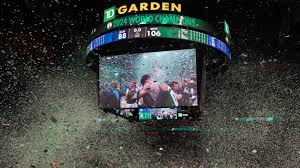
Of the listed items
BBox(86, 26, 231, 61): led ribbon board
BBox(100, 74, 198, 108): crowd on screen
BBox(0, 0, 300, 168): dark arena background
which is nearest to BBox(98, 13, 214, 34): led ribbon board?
BBox(86, 26, 231, 61): led ribbon board

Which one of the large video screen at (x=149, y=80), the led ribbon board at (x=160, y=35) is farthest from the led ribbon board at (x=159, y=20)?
the large video screen at (x=149, y=80)

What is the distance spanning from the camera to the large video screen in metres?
10.7

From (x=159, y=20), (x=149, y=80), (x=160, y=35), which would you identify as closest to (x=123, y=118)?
(x=149, y=80)

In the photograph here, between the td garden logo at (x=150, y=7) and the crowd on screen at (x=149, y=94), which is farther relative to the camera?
the crowd on screen at (x=149, y=94)

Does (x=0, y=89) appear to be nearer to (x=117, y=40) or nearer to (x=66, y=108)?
(x=66, y=108)

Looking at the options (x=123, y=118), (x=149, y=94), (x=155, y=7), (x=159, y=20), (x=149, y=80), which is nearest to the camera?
(x=159, y=20)

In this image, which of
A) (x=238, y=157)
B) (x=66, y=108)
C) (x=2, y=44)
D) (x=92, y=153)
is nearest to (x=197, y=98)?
(x=238, y=157)

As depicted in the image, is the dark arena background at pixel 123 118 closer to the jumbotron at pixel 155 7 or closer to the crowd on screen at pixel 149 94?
the crowd on screen at pixel 149 94

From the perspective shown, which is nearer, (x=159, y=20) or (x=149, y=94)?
(x=159, y=20)

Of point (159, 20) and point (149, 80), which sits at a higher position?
point (159, 20)

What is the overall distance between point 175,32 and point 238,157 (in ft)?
29.9

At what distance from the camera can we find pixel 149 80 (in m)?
11.1

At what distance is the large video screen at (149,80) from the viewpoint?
10.7 m

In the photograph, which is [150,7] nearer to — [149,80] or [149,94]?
[149,80]
